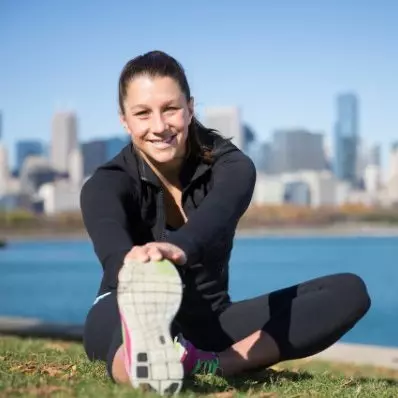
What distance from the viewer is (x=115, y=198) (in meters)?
2.52

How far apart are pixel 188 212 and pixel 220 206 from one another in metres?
0.33

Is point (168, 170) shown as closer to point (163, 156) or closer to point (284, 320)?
point (163, 156)

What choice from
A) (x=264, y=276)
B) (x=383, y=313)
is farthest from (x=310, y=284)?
(x=264, y=276)

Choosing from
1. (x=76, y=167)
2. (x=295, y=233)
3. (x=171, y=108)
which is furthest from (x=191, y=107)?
(x=76, y=167)

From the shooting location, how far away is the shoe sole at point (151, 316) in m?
2.02

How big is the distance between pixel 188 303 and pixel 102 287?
0.29m

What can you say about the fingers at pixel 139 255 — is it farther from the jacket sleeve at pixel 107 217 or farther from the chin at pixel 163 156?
the chin at pixel 163 156

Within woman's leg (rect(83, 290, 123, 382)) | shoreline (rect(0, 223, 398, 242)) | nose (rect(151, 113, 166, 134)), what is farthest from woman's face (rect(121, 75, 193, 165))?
shoreline (rect(0, 223, 398, 242))

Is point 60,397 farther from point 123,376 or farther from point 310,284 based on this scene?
point 310,284

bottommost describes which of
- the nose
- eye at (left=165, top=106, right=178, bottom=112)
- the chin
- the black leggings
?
the black leggings

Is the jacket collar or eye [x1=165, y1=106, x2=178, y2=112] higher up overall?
eye [x1=165, y1=106, x2=178, y2=112]

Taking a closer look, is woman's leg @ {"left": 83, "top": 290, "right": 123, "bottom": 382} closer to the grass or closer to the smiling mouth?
the grass

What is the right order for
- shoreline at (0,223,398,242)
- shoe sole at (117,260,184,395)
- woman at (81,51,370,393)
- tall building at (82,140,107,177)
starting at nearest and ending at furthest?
shoe sole at (117,260,184,395), woman at (81,51,370,393), shoreline at (0,223,398,242), tall building at (82,140,107,177)

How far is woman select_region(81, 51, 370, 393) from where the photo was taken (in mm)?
2406
